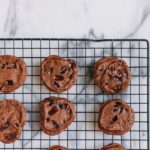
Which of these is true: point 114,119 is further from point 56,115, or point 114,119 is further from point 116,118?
point 56,115

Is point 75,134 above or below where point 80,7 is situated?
below

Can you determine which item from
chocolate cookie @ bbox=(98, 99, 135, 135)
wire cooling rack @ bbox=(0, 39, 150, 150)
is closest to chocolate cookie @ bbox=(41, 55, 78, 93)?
wire cooling rack @ bbox=(0, 39, 150, 150)

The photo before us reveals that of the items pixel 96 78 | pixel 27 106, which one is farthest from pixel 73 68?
pixel 27 106

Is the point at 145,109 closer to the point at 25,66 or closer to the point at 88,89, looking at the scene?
the point at 88,89

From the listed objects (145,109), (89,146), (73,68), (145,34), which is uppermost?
(145,34)

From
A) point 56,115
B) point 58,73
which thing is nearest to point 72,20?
point 58,73

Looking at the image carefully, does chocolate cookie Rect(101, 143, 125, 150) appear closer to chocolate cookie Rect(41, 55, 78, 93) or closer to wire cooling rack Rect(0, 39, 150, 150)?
wire cooling rack Rect(0, 39, 150, 150)

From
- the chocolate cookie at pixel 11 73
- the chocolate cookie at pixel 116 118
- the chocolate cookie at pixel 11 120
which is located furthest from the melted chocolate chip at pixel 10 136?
the chocolate cookie at pixel 116 118
